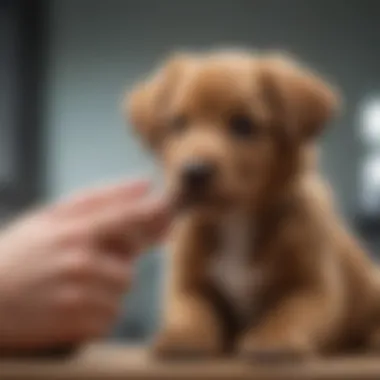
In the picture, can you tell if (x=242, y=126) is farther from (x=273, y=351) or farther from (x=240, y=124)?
(x=273, y=351)

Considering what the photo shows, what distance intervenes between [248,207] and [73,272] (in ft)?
0.44

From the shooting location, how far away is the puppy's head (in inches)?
22.0

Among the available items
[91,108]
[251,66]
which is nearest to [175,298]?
[251,66]

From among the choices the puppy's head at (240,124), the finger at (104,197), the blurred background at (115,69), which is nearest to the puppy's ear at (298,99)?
the puppy's head at (240,124)

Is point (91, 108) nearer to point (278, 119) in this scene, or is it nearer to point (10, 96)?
point (10, 96)

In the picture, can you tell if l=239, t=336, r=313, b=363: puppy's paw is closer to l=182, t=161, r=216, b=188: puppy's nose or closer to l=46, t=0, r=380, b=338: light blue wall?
l=182, t=161, r=216, b=188: puppy's nose

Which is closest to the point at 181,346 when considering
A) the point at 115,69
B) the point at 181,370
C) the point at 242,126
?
the point at 181,370

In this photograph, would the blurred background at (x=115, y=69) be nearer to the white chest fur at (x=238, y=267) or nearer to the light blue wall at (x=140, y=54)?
the light blue wall at (x=140, y=54)

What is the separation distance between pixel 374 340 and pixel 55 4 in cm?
210

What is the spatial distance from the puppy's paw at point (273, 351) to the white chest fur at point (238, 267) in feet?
0.21

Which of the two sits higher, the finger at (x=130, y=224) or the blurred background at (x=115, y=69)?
the blurred background at (x=115, y=69)

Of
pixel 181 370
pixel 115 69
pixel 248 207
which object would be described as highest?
pixel 115 69

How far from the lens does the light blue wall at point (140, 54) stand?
249 cm

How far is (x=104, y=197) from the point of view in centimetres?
55
